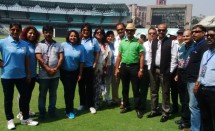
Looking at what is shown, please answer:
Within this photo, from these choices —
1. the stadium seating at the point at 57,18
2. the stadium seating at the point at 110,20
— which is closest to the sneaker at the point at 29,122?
the stadium seating at the point at 57,18

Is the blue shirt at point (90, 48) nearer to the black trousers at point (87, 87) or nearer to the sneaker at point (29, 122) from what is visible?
the black trousers at point (87, 87)

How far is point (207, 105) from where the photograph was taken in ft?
12.1

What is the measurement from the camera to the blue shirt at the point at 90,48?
18.3 feet

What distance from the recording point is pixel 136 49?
533 centimetres

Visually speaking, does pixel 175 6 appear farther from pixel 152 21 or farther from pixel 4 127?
pixel 4 127

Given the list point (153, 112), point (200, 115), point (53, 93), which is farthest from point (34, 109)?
point (200, 115)

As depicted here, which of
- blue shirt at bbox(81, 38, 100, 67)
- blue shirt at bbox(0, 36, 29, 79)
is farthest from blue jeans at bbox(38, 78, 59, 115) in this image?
blue shirt at bbox(81, 38, 100, 67)

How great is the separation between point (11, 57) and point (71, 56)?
3.86ft

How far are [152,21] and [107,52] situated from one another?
61.3m

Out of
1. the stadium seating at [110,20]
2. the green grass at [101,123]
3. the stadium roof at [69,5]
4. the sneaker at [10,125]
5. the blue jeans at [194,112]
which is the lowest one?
the green grass at [101,123]

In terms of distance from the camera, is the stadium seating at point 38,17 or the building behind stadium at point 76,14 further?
the stadium seating at point 38,17

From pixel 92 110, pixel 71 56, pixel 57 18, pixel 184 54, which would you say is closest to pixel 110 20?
pixel 57 18

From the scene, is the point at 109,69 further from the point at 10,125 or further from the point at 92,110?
the point at 10,125

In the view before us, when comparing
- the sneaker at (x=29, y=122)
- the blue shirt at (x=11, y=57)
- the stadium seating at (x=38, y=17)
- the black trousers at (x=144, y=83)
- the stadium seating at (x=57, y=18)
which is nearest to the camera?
the blue shirt at (x=11, y=57)
